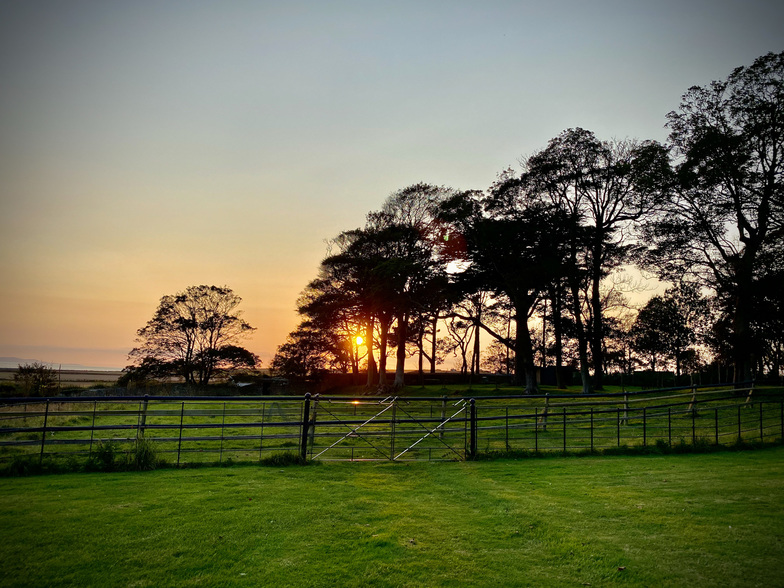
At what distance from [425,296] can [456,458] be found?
99.7ft

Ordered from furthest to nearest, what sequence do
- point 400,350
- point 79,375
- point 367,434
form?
point 79,375
point 400,350
point 367,434

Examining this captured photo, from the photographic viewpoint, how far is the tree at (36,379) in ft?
116

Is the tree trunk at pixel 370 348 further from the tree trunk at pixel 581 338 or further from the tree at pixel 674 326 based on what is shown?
the tree at pixel 674 326

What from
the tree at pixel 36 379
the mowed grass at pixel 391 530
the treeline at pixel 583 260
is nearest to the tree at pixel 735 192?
the treeline at pixel 583 260

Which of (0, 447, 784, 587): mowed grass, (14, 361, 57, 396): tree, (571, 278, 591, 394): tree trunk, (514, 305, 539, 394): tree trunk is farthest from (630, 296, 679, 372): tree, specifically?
(14, 361, 57, 396): tree

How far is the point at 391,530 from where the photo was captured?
23.9 ft

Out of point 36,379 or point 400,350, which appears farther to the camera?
point 400,350

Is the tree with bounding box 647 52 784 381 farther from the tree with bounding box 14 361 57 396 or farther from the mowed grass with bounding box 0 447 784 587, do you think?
the tree with bounding box 14 361 57 396

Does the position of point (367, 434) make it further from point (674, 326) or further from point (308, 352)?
point (308, 352)

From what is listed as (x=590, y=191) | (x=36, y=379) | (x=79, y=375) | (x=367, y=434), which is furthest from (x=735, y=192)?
(x=79, y=375)

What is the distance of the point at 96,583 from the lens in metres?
5.52

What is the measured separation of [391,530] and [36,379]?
38.5 meters

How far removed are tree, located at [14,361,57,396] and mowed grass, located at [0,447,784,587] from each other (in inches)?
1193

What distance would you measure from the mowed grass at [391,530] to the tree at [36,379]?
30.3 meters
